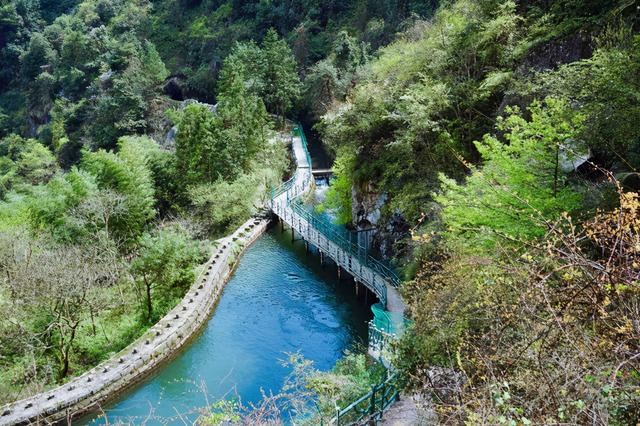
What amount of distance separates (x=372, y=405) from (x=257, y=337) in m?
9.17

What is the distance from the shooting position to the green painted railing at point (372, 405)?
942cm

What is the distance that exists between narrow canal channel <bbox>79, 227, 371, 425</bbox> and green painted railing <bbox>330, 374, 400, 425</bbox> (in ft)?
15.6

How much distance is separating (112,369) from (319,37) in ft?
132

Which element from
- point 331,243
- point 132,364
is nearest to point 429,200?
point 331,243

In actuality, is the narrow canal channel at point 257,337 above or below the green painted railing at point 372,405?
below

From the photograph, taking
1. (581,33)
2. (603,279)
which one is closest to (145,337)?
(603,279)

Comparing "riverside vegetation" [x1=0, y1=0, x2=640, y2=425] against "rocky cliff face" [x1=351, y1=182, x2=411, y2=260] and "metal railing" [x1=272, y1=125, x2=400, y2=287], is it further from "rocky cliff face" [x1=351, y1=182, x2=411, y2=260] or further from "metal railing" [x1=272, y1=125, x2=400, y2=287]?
"metal railing" [x1=272, y1=125, x2=400, y2=287]

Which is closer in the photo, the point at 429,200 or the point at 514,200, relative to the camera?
the point at 514,200

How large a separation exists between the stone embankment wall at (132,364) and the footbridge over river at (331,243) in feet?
14.6

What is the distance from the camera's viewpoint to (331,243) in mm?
22891

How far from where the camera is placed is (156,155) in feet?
102

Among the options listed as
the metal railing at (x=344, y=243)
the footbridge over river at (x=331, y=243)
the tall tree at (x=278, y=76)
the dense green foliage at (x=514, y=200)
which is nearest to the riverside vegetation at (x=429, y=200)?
the dense green foliage at (x=514, y=200)

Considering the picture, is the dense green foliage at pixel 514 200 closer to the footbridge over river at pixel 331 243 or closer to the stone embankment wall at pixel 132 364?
the footbridge over river at pixel 331 243

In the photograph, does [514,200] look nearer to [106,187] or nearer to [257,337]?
[257,337]
